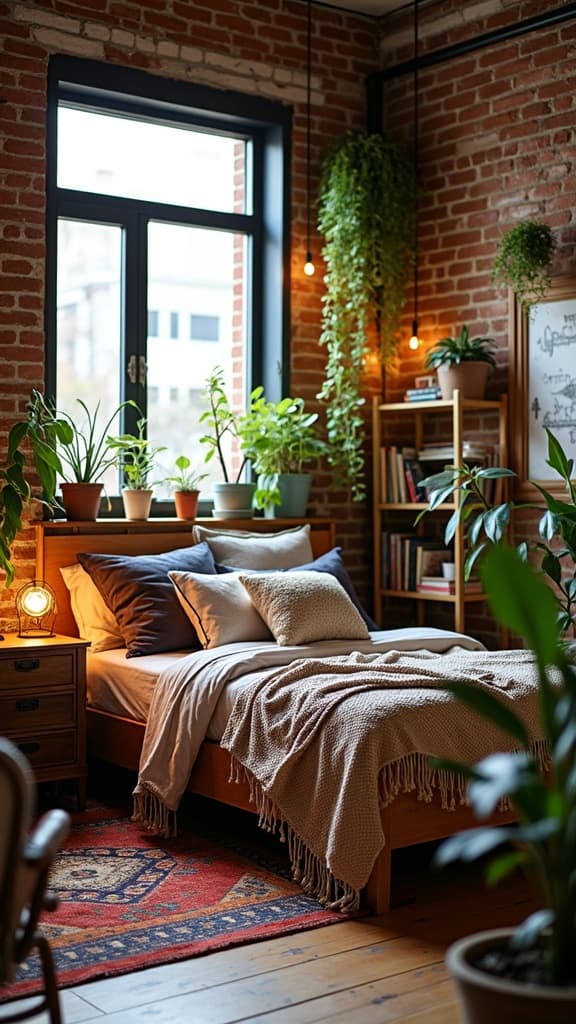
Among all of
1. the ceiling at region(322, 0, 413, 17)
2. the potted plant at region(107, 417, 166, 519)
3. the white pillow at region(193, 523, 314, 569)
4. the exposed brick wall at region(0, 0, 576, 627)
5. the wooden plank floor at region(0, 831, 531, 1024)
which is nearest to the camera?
the wooden plank floor at region(0, 831, 531, 1024)

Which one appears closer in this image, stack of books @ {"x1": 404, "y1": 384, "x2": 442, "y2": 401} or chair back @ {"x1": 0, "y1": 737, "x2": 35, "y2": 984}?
chair back @ {"x1": 0, "y1": 737, "x2": 35, "y2": 984}

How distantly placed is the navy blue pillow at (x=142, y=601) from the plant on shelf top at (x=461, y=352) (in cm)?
164

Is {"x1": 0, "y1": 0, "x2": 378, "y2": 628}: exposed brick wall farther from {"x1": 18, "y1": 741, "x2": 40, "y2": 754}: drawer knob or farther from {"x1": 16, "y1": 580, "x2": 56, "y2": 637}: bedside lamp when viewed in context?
{"x1": 18, "y1": 741, "x2": 40, "y2": 754}: drawer knob

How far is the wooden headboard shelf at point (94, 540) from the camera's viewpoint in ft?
17.5

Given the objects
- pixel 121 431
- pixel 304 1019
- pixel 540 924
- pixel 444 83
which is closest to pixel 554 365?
pixel 444 83

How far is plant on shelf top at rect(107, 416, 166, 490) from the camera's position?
5.61 meters

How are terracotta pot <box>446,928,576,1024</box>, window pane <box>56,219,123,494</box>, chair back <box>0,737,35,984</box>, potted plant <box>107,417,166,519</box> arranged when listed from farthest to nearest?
window pane <box>56,219,123,494</box> < potted plant <box>107,417,166,519</box> < chair back <box>0,737,35,984</box> < terracotta pot <box>446,928,576,1024</box>

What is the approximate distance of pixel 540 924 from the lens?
1.82m

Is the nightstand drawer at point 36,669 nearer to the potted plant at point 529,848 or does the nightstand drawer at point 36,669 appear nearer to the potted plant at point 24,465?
the potted plant at point 24,465

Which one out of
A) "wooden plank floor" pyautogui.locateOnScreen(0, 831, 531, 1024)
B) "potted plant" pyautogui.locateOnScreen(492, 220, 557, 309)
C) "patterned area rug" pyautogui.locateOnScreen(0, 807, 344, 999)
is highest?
"potted plant" pyautogui.locateOnScreen(492, 220, 557, 309)

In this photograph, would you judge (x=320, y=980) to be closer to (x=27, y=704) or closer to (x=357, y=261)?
(x=27, y=704)

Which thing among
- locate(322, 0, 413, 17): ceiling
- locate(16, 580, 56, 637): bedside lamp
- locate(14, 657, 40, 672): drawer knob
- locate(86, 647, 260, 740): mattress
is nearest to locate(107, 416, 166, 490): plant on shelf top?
locate(16, 580, 56, 637): bedside lamp

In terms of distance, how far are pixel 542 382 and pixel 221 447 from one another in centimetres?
162

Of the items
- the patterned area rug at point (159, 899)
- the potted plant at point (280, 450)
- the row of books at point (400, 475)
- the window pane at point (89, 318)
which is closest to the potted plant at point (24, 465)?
the window pane at point (89, 318)
